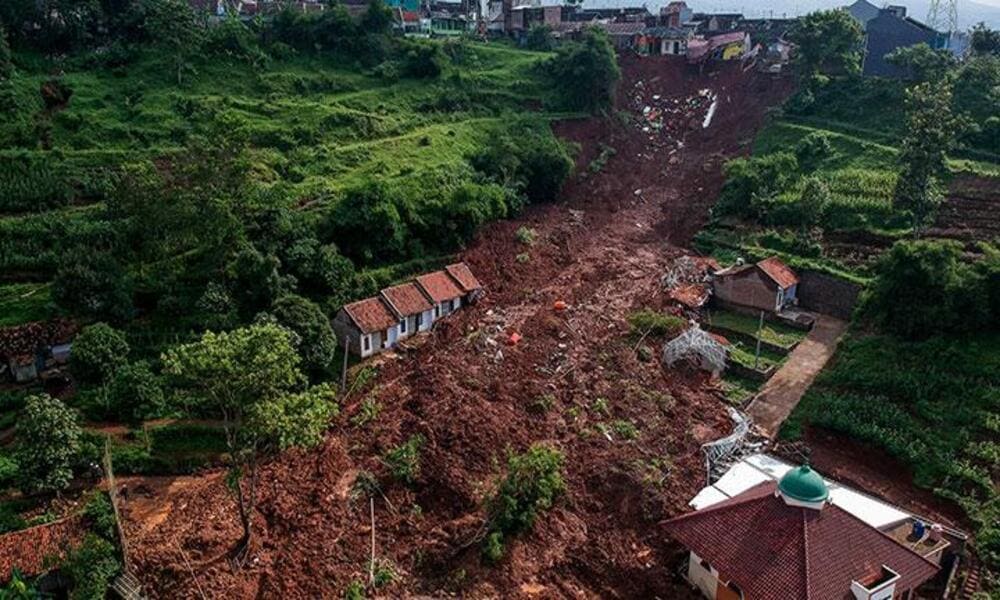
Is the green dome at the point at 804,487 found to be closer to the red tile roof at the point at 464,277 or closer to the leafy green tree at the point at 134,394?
the red tile roof at the point at 464,277

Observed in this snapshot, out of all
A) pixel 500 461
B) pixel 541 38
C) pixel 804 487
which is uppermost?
pixel 541 38

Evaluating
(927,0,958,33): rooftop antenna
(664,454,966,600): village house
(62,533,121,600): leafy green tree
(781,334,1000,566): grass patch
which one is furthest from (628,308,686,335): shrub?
(927,0,958,33): rooftop antenna

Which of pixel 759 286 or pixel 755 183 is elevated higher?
pixel 755 183

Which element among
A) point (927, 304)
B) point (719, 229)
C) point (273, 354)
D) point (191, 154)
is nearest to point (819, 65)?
point (719, 229)

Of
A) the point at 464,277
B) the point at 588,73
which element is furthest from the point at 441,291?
the point at 588,73

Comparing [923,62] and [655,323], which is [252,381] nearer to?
[655,323]

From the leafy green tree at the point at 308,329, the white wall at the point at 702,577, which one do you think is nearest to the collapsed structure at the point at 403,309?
the leafy green tree at the point at 308,329

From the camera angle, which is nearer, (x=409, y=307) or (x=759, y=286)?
(x=409, y=307)
